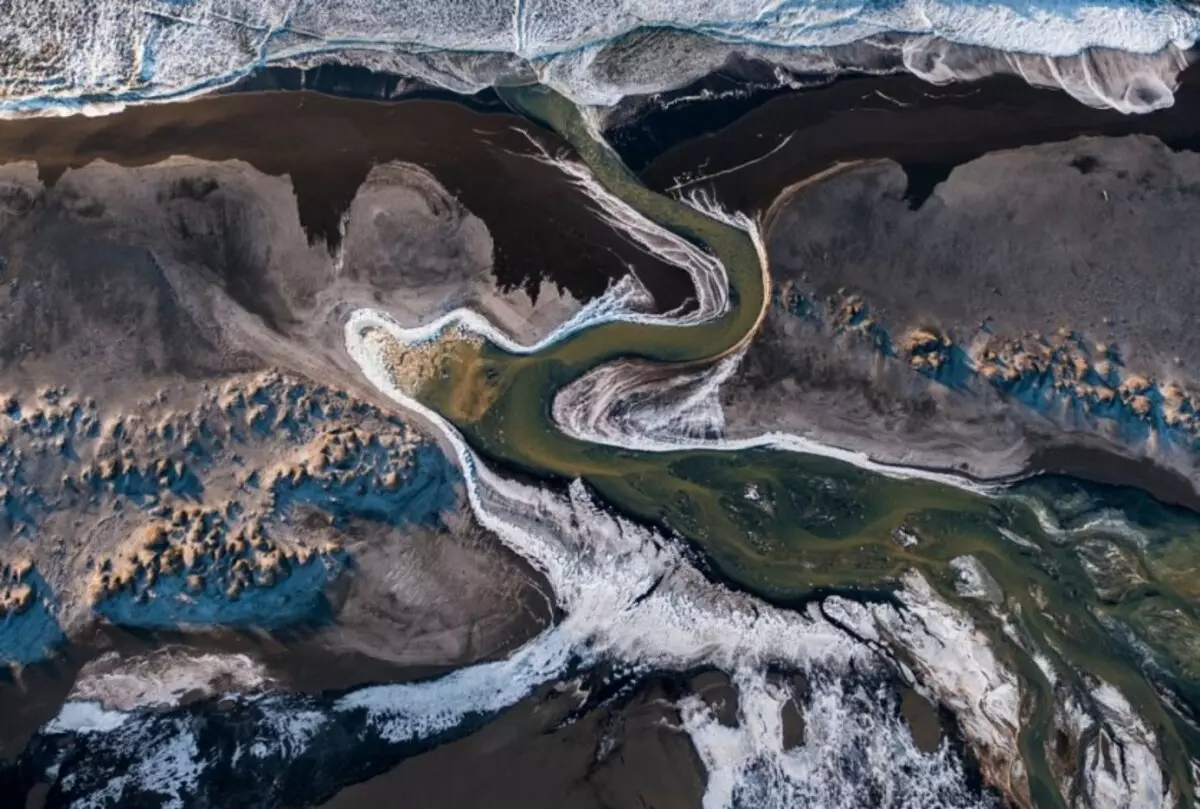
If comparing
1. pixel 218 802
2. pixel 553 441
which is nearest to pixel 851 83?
pixel 553 441

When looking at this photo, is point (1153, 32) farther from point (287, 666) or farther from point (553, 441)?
point (287, 666)

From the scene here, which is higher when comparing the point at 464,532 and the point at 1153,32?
the point at 1153,32

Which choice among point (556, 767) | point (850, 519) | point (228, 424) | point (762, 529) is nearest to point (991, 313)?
point (850, 519)

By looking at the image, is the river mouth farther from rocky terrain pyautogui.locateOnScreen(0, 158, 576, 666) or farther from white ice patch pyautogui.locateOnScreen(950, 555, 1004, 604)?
rocky terrain pyautogui.locateOnScreen(0, 158, 576, 666)

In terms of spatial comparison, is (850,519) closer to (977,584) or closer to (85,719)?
(977,584)

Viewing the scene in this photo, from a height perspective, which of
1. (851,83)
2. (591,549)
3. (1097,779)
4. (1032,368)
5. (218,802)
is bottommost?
(218,802)
